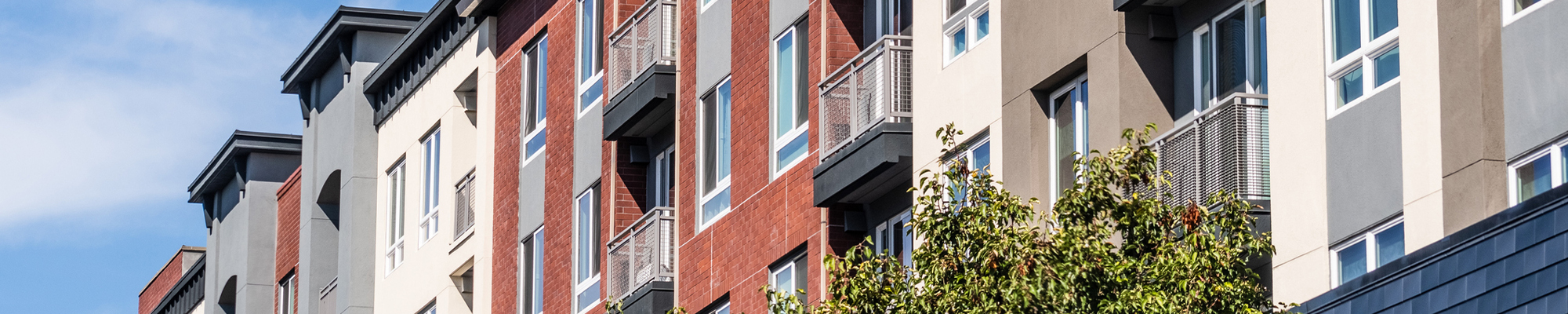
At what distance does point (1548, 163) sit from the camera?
16672 mm

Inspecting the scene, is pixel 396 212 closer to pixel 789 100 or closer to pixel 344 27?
pixel 344 27

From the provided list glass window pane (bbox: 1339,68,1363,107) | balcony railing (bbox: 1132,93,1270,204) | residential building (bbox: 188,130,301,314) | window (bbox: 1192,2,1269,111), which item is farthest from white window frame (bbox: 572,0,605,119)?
glass window pane (bbox: 1339,68,1363,107)

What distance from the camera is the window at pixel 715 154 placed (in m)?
30.8

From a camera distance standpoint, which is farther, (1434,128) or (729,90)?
(729,90)

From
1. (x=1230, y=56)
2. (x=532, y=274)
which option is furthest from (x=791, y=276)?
(x=532, y=274)

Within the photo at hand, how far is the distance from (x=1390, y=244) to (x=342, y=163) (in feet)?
96.5

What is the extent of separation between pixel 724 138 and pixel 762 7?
197cm

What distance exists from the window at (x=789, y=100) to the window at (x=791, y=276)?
103cm

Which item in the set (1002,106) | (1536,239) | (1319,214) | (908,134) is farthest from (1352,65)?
(908,134)

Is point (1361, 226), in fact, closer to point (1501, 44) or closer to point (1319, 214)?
point (1319, 214)

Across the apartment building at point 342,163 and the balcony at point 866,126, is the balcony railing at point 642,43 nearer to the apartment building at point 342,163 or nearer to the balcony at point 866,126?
the balcony at point 866,126

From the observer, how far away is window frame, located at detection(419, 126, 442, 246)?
4156 centimetres

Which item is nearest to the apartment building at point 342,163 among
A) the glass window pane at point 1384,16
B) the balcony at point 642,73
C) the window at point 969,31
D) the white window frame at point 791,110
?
the balcony at point 642,73

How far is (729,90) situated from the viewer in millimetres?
30719
